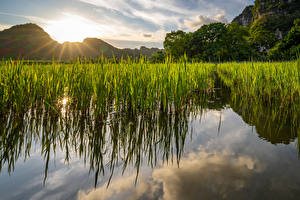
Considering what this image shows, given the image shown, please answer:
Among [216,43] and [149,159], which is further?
[216,43]

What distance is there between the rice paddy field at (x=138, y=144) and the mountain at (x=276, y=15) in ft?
159

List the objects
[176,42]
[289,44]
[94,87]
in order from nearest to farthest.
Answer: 1. [94,87]
2. [289,44]
3. [176,42]

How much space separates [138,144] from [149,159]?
Result: 0.25m

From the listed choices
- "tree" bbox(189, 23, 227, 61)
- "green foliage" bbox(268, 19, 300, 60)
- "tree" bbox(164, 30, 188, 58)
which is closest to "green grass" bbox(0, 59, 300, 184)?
"green foliage" bbox(268, 19, 300, 60)

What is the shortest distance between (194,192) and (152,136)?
75cm

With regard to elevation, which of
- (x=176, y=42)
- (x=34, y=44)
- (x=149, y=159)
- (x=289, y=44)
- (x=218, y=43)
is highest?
(x=34, y=44)

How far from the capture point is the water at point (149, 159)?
2.84ft

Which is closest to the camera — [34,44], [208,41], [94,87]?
[94,87]

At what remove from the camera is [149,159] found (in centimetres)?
117

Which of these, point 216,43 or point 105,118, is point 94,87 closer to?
point 105,118

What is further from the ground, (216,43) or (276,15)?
(276,15)

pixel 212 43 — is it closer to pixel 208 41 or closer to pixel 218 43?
pixel 218 43

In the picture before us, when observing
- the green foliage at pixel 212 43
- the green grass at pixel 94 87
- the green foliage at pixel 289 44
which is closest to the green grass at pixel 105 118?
the green grass at pixel 94 87

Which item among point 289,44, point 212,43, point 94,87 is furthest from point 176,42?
point 94,87
